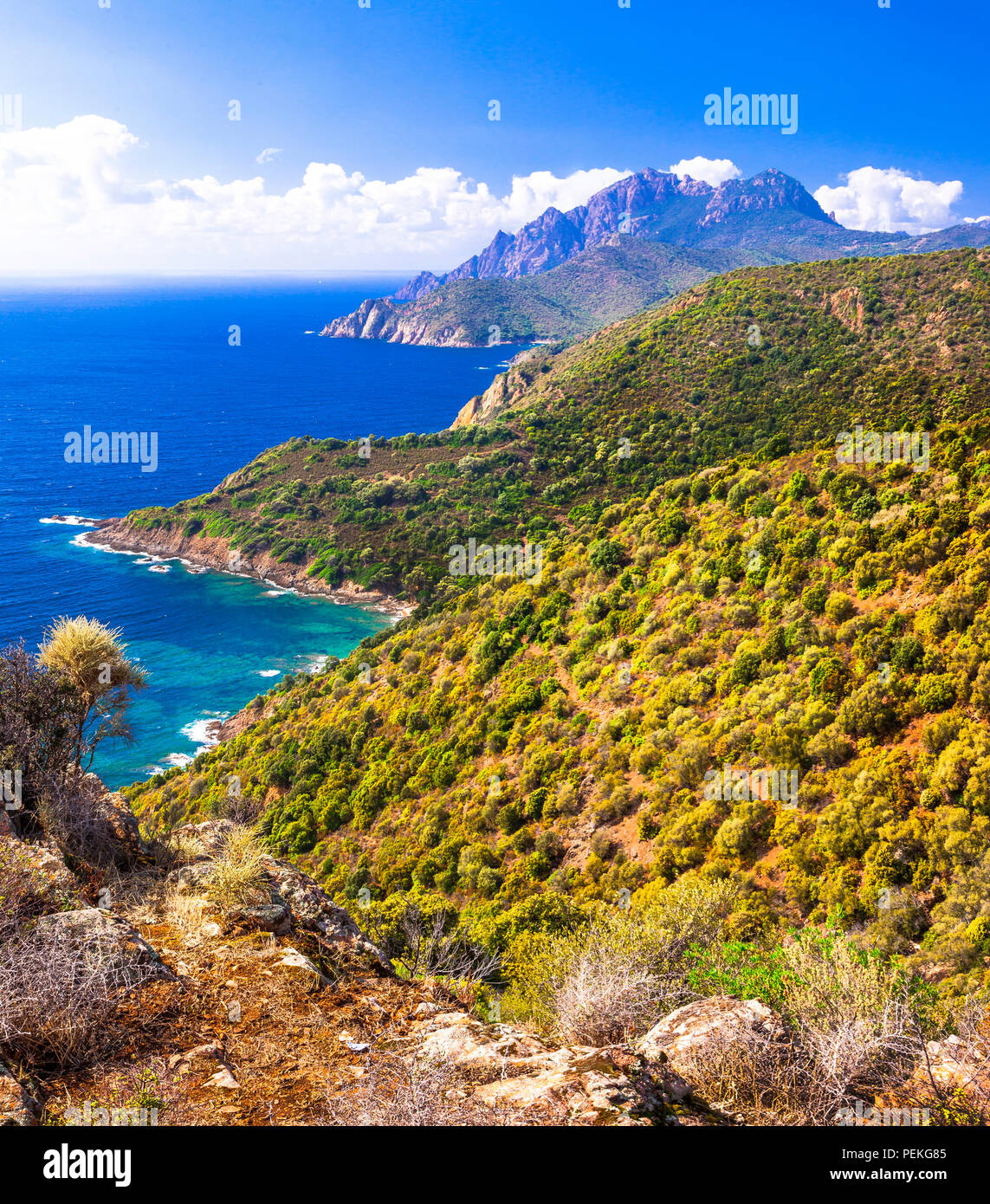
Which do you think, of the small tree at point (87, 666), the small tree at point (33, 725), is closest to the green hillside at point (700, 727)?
the small tree at point (87, 666)

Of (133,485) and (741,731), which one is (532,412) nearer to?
(133,485)

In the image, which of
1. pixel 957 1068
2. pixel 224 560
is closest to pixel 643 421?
pixel 224 560

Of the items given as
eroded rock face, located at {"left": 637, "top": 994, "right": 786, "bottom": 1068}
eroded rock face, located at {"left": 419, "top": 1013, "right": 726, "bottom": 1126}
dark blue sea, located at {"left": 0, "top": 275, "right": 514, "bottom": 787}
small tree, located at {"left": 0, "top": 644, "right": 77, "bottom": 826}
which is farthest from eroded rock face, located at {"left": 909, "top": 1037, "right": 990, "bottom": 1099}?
dark blue sea, located at {"left": 0, "top": 275, "right": 514, "bottom": 787}

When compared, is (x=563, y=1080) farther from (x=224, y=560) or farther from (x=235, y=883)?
(x=224, y=560)

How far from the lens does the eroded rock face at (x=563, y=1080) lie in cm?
568

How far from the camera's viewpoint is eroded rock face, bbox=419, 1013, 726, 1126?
568cm

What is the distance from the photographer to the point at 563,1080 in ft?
20.2

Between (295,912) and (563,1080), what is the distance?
229 inches

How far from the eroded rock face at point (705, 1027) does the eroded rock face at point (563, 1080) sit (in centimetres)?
55

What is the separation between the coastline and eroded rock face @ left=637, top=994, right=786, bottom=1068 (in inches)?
2505

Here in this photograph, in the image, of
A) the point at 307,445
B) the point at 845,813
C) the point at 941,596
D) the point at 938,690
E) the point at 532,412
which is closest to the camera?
the point at 845,813

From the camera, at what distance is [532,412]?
92688 millimetres

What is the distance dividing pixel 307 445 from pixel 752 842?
102 meters
